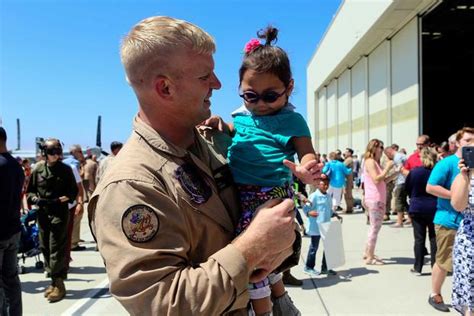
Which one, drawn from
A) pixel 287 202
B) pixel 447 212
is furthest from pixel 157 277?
pixel 447 212

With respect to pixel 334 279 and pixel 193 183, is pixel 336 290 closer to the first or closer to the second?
pixel 334 279

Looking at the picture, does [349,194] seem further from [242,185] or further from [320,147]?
[320,147]

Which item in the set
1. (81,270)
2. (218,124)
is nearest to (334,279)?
(81,270)

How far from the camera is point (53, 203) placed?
620cm

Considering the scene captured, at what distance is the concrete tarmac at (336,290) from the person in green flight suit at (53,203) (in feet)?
1.10

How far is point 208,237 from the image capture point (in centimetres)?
147

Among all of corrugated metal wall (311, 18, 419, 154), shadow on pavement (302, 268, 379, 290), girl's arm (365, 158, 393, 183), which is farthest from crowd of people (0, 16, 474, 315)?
corrugated metal wall (311, 18, 419, 154)

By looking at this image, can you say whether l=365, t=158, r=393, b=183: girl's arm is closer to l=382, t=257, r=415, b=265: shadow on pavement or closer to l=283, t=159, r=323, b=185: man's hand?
l=382, t=257, r=415, b=265: shadow on pavement

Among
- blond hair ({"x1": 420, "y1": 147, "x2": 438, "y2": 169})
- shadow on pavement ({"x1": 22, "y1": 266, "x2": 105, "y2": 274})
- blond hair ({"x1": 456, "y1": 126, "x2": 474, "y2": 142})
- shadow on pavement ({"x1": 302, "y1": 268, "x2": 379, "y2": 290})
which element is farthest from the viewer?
shadow on pavement ({"x1": 22, "y1": 266, "x2": 105, "y2": 274})

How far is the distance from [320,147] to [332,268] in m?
32.8

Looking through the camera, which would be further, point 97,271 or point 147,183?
point 97,271

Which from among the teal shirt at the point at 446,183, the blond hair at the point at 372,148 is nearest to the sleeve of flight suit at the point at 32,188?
the teal shirt at the point at 446,183

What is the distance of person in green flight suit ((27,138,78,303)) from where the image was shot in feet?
19.6

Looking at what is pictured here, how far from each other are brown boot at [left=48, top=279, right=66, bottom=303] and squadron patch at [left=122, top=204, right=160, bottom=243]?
5.29m
